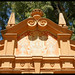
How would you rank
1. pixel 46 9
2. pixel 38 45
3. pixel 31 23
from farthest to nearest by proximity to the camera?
pixel 46 9, pixel 31 23, pixel 38 45

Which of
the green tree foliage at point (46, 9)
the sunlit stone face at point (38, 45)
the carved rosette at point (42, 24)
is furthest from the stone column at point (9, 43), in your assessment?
the green tree foliage at point (46, 9)

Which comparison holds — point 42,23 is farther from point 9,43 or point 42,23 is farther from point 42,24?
point 9,43

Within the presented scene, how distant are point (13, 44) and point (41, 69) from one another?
6.69ft

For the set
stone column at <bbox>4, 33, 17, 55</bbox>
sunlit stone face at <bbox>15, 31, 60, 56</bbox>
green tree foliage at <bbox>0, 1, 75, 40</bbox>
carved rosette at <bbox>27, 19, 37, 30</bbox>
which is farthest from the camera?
green tree foliage at <bbox>0, 1, 75, 40</bbox>

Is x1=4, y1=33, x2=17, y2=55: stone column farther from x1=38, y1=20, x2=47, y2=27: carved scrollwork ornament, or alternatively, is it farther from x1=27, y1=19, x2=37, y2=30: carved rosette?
x1=38, y1=20, x2=47, y2=27: carved scrollwork ornament

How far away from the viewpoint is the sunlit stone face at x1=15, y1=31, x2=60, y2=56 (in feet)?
28.2

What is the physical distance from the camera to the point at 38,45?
8.86 m

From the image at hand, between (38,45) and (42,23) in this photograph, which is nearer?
(38,45)

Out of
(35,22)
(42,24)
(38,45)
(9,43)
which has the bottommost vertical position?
(38,45)

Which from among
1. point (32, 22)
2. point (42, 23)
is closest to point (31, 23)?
point (32, 22)

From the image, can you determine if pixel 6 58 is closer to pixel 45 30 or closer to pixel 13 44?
pixel 13 44

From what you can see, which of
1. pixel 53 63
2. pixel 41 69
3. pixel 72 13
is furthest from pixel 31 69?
pixel 72 13

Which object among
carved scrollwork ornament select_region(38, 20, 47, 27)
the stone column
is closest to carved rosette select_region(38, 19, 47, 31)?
carved scrollwork ornament select_region(38, 20, 47, 27)

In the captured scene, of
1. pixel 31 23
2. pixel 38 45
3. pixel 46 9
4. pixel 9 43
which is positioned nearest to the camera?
pixel 9 43
